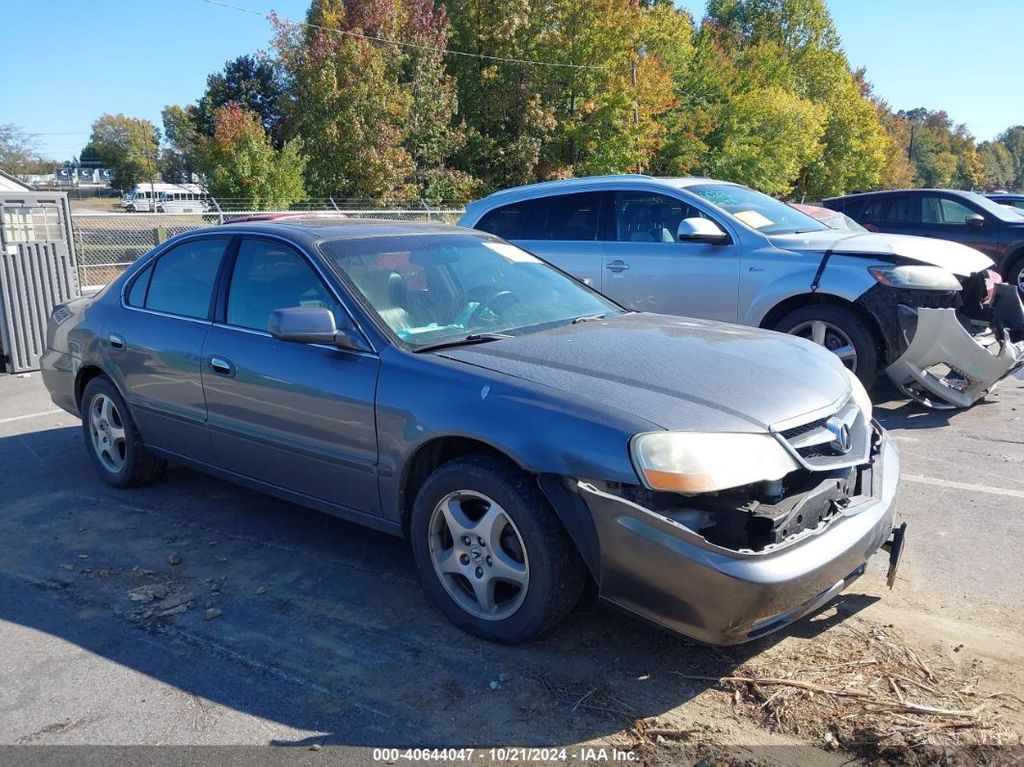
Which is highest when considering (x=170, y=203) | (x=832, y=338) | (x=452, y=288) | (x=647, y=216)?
(x=170, y=203)

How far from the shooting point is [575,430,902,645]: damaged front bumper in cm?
279

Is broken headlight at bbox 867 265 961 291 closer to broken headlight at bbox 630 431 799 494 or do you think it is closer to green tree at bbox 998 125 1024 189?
broken headlight at bbox 630 431 799 494

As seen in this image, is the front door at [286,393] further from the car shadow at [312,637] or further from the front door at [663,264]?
the front door at [663,264]

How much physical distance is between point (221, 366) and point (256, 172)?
80.0 feet

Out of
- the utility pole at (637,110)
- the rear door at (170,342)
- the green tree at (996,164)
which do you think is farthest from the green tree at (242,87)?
the green tree at (996,164)

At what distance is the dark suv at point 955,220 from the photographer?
38.4ft

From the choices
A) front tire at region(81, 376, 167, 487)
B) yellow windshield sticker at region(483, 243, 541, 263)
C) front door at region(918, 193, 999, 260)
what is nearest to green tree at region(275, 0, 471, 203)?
front door at region(918, 193, 999, 260)

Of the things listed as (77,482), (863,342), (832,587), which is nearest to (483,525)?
(832,587)

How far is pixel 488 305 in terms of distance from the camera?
4.26 meters

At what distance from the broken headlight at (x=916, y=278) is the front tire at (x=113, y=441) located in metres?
5.19

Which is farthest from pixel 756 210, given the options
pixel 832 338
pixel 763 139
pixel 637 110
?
pixel 763 139

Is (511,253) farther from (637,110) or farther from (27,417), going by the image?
(637,110)

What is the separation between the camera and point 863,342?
6.51 m

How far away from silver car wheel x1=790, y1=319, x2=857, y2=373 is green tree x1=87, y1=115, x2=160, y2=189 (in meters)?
81.1
